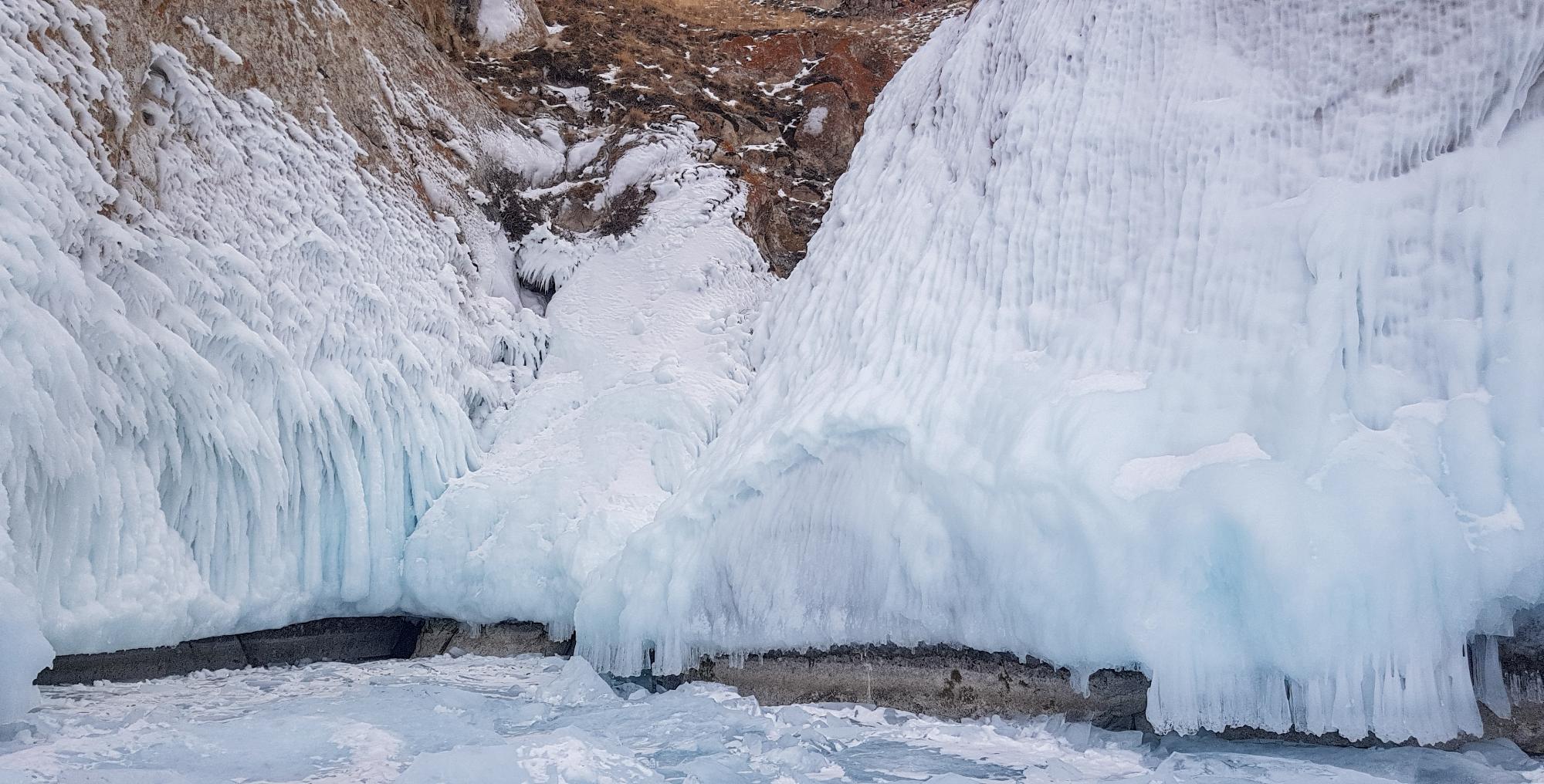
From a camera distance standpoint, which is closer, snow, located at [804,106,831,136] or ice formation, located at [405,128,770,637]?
ice formation, located at [405,128,770,637]

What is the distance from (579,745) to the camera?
3.38 metres

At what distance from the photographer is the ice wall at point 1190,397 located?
3035 millimetres

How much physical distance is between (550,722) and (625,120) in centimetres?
555

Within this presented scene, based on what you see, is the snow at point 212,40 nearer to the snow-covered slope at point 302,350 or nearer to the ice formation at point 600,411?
the snow-covered slope at point 302,350

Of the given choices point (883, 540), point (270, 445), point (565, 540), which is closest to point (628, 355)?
point (565, 540)

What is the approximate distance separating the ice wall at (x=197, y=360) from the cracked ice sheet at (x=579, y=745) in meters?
0.51

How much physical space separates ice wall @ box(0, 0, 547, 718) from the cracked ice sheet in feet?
1.67

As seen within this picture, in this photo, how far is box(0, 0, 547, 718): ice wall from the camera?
13.0 ft

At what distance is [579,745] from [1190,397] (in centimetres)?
267

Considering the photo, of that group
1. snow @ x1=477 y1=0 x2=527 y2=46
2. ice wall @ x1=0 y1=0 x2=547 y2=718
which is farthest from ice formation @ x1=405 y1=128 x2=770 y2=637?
snow @ x1=477 y1=0 x2=527 y2=46

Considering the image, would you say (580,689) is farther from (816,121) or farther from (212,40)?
(816,121)

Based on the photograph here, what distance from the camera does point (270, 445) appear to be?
489cm

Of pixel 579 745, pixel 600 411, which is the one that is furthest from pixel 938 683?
pixel 600 411

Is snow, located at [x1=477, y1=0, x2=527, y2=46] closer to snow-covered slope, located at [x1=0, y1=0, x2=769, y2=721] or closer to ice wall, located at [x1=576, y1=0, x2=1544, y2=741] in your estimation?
snow-covered slope, located at [x1=0, y1=0, x2=769, y2=721]
